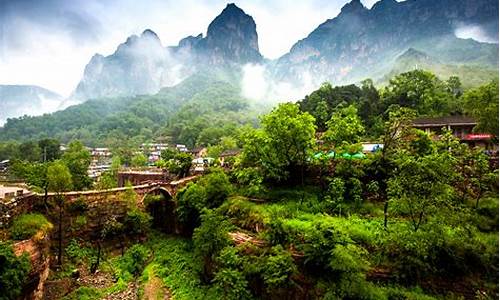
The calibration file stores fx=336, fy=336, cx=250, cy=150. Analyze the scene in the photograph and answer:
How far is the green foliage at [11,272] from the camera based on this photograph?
347 inches

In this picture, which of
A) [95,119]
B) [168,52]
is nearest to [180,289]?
[95,119]

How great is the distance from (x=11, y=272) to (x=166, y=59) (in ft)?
492

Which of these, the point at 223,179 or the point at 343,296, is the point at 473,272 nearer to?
the point at 343,296

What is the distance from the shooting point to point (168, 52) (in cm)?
15150

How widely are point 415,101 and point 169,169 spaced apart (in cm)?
2125

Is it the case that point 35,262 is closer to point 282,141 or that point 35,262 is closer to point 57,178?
point 57,178

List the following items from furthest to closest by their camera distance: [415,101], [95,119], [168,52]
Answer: [168,52] → [95,119] → [415,101]

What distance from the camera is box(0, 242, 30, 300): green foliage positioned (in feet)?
28.9

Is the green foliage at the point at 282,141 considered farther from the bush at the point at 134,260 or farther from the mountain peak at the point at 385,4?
the mountain peak at the point at 385,4

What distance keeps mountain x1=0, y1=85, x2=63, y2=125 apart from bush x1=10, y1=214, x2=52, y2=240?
55405 mm

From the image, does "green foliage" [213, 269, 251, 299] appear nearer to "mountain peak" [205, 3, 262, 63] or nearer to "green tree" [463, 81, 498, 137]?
"green tree" [463, 81, 498, 137]

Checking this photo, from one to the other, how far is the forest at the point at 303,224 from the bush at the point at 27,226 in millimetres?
56

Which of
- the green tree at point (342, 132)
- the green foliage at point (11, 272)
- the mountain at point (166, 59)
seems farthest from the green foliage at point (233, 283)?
the mountain at point (166, 59)

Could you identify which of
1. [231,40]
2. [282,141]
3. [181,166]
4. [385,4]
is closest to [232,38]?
[231,40]
